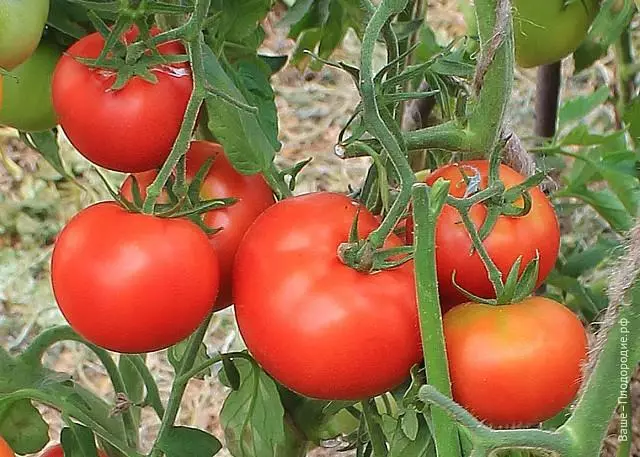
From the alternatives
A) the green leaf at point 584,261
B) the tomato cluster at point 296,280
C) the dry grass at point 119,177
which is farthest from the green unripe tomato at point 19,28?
the dry grass at point 119,177

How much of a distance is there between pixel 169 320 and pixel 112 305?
0.10 ft

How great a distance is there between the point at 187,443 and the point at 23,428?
5.3 inches

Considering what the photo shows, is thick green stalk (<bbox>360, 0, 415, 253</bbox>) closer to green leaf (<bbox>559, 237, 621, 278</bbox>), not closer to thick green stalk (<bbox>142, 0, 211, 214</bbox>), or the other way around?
thick green stalk (<bbox>142, 0, 211, 214</bbox>)

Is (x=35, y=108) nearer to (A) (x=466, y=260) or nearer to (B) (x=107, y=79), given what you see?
(B) (x=107, y=79)

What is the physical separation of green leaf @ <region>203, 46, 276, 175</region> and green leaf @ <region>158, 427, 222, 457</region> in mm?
202

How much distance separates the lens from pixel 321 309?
0.51 meters

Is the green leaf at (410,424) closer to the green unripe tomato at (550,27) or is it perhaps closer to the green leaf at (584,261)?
the green unripe tomato at (550,27)

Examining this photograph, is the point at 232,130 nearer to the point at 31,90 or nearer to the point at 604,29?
the point at 31,90

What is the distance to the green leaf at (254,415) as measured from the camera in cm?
64

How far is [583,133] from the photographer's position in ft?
3.09

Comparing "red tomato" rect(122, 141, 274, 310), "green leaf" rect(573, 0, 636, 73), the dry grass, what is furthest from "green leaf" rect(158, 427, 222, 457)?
the dry grass

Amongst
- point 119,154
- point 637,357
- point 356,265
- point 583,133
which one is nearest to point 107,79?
point 119,154

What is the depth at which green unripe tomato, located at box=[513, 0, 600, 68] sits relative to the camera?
792 millimetres

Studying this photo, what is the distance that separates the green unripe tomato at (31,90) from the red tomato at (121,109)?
88mm
